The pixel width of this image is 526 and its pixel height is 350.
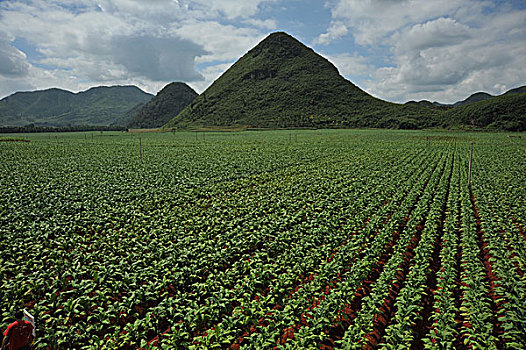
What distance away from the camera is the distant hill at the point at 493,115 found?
111062 millimetres

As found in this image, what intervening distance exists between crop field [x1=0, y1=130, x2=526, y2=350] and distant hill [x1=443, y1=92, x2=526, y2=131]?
123 m

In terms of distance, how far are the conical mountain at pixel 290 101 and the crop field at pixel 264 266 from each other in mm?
Result: 113509

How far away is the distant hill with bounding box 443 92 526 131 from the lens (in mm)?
111062

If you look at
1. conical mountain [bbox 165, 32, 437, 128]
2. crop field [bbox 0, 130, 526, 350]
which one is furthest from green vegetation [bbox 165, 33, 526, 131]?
crop field [bbox 0, 130, 526, 350]

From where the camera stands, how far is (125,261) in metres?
7.25

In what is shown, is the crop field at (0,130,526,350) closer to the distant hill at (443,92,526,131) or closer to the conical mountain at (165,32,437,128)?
the conical mountain at (165,32,437,128)

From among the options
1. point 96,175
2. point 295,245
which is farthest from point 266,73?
point 295,245

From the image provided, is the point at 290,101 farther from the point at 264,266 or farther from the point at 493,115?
the point at 264,266

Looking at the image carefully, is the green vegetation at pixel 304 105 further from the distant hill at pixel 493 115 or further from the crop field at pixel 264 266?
the crop field at pixel 264 266

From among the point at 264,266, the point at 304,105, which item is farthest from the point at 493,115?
the point at 264,266

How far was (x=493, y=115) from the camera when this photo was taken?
118375 millimetres

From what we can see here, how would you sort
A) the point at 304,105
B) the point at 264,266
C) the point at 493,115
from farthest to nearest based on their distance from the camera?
the point at 304,105 < the point at 493,115 < the point at 264,266

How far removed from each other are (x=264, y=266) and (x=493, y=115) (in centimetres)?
14813

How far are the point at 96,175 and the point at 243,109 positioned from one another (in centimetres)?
→ 12590
